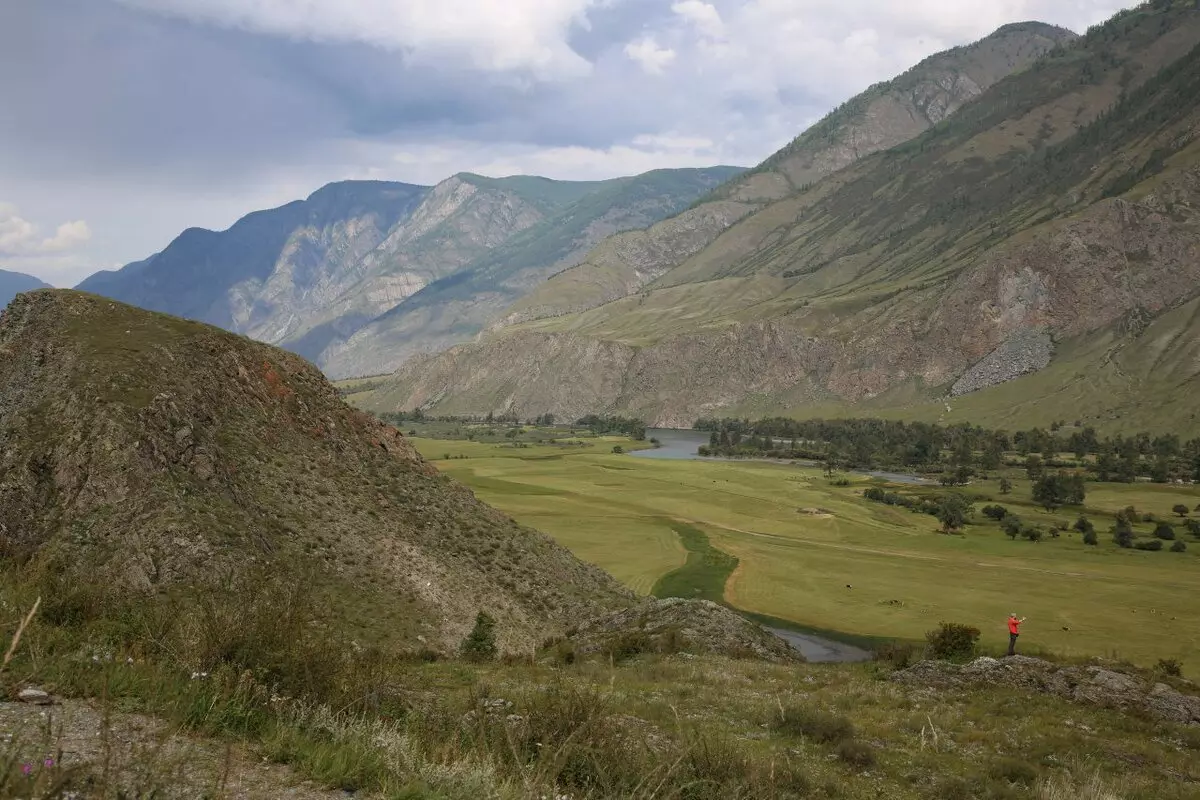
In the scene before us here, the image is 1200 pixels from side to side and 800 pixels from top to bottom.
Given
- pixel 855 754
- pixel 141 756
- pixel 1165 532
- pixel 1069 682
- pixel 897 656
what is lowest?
pixel 1165 532

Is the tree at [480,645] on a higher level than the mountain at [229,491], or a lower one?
lower

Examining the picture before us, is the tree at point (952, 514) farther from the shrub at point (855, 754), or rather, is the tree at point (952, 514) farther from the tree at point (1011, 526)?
the shrub at point (855, 754)

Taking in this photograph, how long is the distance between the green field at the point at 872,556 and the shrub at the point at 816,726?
37775 mm

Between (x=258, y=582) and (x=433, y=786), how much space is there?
7.07 meters

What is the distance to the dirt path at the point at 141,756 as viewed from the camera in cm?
582

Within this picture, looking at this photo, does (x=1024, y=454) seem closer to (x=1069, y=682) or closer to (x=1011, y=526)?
(x=1011, y=526)

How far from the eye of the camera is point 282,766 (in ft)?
24.9

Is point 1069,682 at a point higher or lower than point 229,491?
lower

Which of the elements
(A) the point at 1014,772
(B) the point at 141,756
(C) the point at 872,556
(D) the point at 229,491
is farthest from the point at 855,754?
(C) the point at 872,556

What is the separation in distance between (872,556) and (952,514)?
27.4 m

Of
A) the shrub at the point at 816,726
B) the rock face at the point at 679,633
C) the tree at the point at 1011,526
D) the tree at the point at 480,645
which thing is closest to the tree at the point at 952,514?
the tree at the point at 1011,526

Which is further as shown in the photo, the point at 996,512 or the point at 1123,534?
the point at 996,512

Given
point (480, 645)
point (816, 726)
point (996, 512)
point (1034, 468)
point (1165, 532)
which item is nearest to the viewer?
point (816, 726)

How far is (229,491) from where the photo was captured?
3158cm
